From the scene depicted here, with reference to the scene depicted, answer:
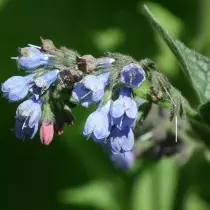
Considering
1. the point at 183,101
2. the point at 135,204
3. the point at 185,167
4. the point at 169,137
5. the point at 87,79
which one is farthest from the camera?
the point at 135,204

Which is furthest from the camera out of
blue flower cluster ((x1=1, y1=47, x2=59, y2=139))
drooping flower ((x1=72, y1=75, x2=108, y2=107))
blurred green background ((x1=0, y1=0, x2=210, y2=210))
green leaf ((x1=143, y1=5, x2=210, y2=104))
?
blurred green background ((x1=0, y1=0, x2=210, y2=210))

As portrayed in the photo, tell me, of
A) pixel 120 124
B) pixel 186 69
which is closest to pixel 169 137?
pixel 186 69

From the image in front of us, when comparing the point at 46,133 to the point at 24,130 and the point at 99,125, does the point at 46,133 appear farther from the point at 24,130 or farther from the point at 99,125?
the point at 99,125

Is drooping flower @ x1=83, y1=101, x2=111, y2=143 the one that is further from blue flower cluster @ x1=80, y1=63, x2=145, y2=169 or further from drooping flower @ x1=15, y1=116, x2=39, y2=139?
drooping flower @ x1=15, y1=116, x2=39, y2=139

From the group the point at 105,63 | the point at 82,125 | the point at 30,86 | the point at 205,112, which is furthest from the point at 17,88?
the point at 82,125

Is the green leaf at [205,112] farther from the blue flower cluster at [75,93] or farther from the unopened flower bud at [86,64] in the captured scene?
the unopened flower bud at [86,64]

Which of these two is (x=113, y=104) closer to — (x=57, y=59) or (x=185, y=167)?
(x=57, y=59)

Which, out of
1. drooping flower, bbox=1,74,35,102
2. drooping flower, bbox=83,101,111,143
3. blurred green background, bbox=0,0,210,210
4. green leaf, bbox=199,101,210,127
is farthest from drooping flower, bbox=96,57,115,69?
blurred green background, bbox=0,0,210,210

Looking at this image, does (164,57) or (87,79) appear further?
(164,57)

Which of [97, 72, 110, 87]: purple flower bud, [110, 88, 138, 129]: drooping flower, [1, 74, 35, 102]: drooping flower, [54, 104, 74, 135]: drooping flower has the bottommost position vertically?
[54, 104, 74, 135]: drooping flower
